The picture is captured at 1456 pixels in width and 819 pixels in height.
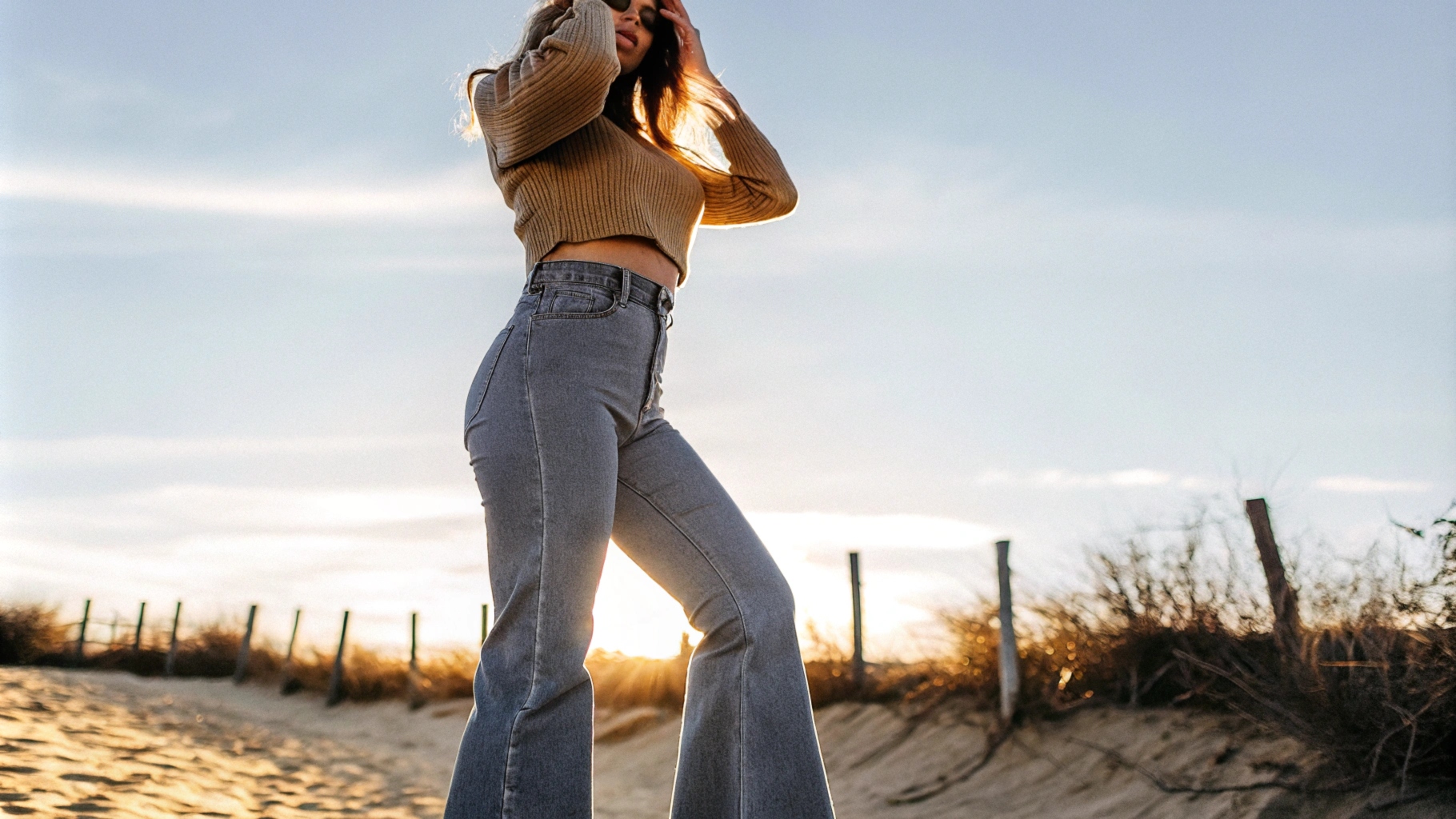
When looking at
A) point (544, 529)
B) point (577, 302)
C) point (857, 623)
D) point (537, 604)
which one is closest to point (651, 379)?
point (577, 302)

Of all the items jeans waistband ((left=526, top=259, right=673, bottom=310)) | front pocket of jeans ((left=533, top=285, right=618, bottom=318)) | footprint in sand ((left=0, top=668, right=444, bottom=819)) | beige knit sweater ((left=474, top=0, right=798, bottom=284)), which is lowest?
footprint in sand ((left=0, top=668, right=444, bottom=819))

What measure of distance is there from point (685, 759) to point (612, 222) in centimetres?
95

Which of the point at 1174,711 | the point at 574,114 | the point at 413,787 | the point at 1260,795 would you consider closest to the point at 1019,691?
the point at 1174,711

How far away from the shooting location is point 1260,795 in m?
3.83

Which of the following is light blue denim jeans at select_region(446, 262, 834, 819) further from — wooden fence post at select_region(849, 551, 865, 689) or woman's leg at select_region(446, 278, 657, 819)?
wooden fence post at select_region(849, 551, 865, 689)

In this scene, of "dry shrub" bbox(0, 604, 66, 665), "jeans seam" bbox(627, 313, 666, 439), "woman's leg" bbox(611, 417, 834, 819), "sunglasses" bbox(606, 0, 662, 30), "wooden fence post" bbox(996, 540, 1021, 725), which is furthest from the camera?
"dry shrub" bbox(0, 604, 66, 665)

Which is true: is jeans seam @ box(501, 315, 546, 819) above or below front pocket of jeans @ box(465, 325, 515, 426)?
below

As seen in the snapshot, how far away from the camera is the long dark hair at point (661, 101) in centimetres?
217

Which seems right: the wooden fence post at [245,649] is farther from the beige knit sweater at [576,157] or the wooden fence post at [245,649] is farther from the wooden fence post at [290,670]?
the beige knit sweater at [576,157]

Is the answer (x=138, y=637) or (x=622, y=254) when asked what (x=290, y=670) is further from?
(x=622, y=254)

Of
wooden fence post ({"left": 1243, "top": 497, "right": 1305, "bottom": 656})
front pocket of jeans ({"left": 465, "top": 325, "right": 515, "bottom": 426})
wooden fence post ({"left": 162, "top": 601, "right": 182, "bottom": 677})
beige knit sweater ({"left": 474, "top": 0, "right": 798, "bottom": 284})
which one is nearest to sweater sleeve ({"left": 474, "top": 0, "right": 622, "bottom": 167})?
beige knit sweater ({"left": 474, "top": 0, "right": 798, "bottom": 284})

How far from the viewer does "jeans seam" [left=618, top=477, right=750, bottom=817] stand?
67.0 inches

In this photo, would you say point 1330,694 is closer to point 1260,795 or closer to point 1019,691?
point 1260,795

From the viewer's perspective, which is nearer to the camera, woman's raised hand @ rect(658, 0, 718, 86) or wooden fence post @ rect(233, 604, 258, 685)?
woman's raised hand @ rect(658, 0, 718, 86)
